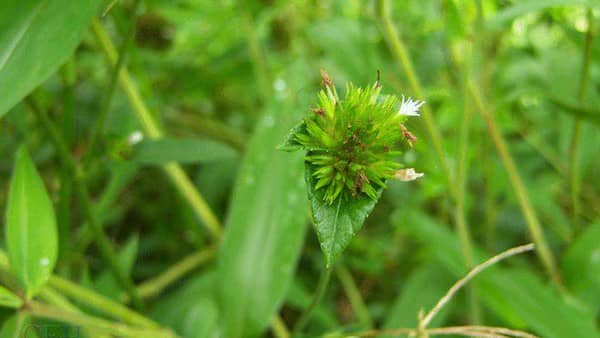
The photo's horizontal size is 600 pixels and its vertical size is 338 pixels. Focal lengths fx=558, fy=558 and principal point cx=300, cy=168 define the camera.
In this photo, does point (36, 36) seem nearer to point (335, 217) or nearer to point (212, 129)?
point (335, 217)

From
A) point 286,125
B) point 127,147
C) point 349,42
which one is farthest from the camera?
point 349,42

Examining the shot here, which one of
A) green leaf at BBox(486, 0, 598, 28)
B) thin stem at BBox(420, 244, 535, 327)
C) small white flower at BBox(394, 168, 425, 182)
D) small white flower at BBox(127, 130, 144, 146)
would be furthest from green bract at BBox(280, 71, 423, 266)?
small white flower at BBox(127, 130, 144, 146)

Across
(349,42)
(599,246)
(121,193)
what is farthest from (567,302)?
(121,193)

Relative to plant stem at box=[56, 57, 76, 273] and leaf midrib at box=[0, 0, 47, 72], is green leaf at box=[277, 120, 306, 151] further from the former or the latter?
plant stem at box=[56, 57, 76, 273]

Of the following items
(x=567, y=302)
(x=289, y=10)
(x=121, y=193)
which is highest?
(x=289, y=10)

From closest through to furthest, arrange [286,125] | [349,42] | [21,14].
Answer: [21,14]
[286,125]
[349,42]

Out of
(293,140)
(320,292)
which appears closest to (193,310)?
(320,292)

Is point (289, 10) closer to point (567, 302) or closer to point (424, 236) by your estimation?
point (424, 236)
